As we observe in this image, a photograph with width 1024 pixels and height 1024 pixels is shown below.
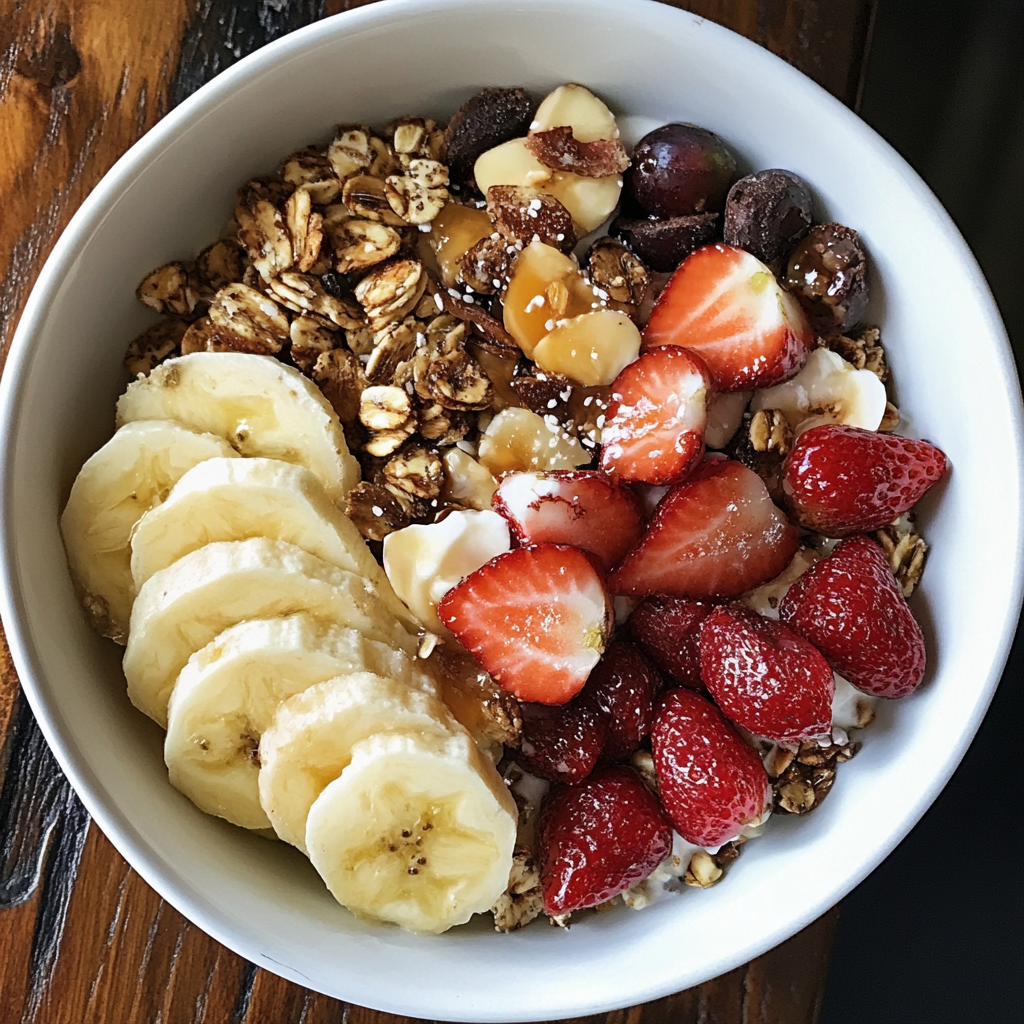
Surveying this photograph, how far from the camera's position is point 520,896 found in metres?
0.92

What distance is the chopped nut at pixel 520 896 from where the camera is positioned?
0.91m

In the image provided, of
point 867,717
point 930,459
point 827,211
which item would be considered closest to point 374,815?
point 867,717

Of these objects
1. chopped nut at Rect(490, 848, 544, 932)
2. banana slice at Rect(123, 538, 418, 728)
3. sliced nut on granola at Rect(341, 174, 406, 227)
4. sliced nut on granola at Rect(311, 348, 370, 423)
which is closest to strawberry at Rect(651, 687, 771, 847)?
chopped nut at Rect(490, 848, 544, 932)

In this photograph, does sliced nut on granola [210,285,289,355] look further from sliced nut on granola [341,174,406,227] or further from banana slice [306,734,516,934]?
banana slice [306,734,516,934]

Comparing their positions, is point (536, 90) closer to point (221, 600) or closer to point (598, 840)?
point (221, 600)

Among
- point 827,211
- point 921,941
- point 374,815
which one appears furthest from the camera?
point 921,941

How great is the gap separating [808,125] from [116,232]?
1.93 ft

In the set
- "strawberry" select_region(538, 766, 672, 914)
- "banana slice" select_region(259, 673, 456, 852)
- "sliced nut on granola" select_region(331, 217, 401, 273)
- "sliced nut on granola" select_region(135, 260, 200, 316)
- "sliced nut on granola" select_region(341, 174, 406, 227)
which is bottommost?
"strawberry" select_region(538, 766, 672, 914)

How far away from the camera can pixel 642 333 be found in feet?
3.18

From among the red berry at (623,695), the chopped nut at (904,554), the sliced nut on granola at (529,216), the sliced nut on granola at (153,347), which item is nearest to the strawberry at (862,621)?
the chopped nut at (904,554)

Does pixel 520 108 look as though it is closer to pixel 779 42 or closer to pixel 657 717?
pixel 779 42

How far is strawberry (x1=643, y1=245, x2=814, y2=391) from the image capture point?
2.98ft

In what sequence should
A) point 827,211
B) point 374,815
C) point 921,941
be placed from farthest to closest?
point 921,941 → point 827,211 → point 374,815

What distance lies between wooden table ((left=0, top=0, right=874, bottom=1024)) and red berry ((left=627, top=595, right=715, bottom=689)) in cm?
49
